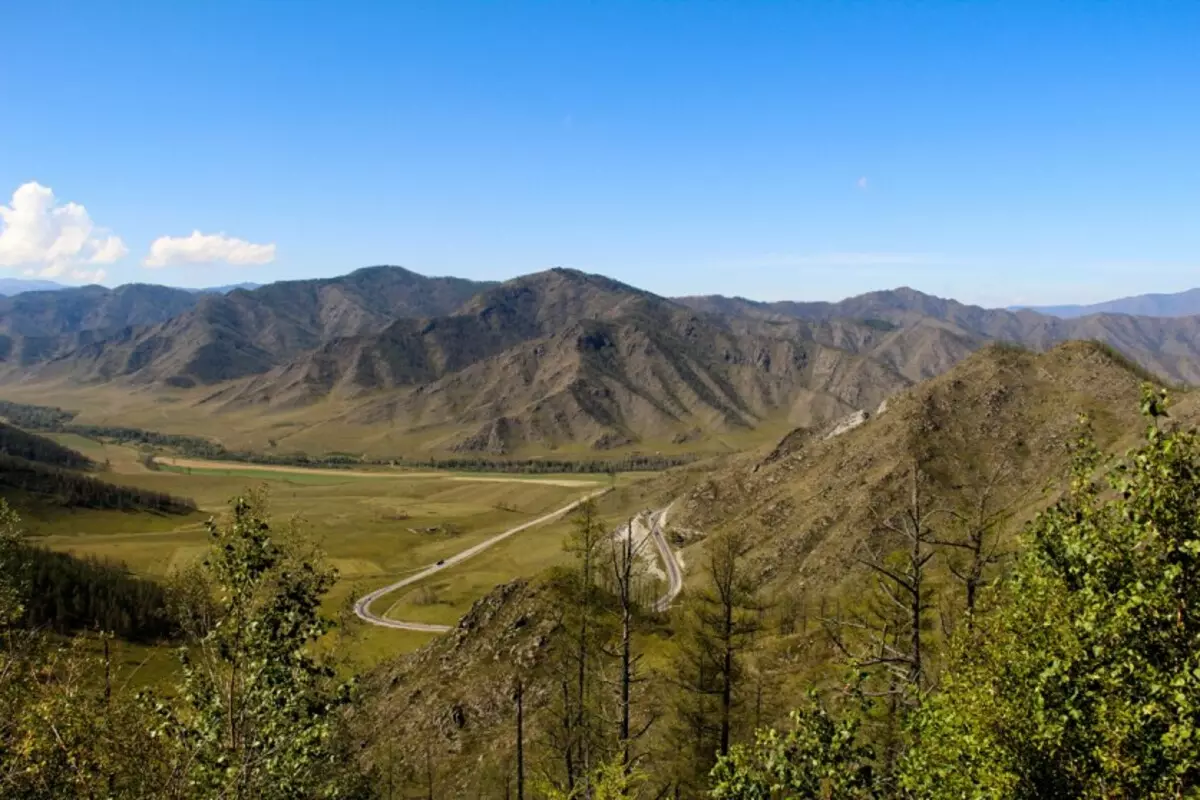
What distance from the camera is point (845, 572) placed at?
328 ft

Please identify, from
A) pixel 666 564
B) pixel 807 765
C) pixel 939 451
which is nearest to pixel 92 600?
pixel 666 564

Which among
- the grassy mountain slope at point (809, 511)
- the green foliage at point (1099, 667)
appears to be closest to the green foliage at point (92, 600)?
the grassy mountain slope at point (809, 511)

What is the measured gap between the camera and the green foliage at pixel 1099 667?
10.9 meters

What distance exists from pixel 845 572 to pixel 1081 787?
307ft

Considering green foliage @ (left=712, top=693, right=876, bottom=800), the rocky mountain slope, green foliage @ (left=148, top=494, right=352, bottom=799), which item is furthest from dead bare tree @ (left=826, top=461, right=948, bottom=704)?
the rocky mountain slope

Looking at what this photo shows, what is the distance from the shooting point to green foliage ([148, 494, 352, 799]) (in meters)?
13.0

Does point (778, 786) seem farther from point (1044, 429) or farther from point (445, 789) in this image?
point (1044, 429)

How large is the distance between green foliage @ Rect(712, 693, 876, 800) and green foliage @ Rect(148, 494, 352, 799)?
23.2 feet

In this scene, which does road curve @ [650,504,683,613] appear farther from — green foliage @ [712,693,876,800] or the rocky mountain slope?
green foliage @ [712,693,876,800]

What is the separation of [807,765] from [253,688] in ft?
33.6

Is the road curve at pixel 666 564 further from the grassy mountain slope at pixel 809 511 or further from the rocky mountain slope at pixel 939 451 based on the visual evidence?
the rocky mountain slope at pixel 939 451

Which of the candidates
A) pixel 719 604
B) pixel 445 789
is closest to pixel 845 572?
pixel 445 789

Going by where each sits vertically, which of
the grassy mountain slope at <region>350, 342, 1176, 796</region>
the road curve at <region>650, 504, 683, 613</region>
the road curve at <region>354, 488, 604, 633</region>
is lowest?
the road curve at <region>354, 488, 604, 633</region>

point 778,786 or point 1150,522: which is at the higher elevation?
point 1150,522
